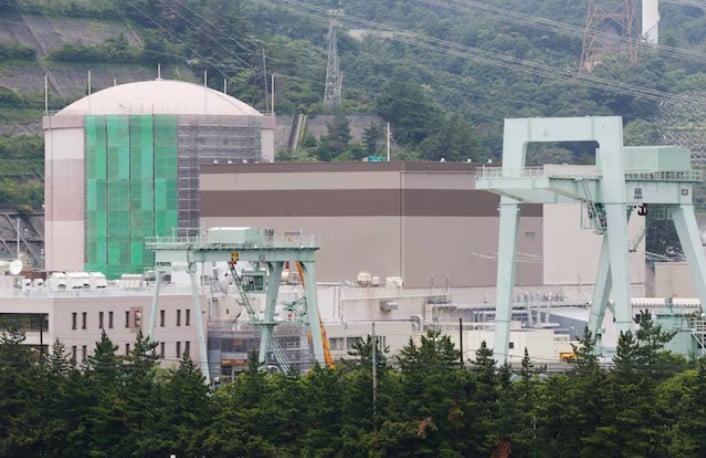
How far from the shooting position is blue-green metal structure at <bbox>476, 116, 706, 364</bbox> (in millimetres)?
99250

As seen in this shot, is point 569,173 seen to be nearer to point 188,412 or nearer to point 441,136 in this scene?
point 188,412

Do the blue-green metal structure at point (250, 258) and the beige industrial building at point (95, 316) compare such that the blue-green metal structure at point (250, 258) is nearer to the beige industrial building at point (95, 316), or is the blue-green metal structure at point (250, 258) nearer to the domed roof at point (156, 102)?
the beige industrial building at point (95, 316)

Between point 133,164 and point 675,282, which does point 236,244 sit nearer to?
point 133,164

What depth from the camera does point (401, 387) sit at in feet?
286

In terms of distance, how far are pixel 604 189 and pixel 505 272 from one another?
5241 millimetres

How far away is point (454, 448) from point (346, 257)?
4876cm

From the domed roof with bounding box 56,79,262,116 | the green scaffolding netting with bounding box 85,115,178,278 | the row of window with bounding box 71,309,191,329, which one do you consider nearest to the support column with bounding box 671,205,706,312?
the row of window with bounding box 71,309,191,329

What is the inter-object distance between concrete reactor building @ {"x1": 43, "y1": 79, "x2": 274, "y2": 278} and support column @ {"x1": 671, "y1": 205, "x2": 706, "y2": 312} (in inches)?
1881

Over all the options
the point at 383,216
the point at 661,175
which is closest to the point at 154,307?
the point at 661,175

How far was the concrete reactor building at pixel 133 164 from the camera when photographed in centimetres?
14462

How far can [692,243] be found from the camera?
331ft

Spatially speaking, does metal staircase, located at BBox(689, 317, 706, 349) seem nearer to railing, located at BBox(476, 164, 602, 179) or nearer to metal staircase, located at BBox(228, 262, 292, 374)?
railing, located at BBox(476, 164, 602, 179)

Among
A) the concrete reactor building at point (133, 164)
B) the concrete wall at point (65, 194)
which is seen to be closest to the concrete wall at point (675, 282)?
the concrete reactor building at point (133, 164)

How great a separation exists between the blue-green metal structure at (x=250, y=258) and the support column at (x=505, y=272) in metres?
7.61
